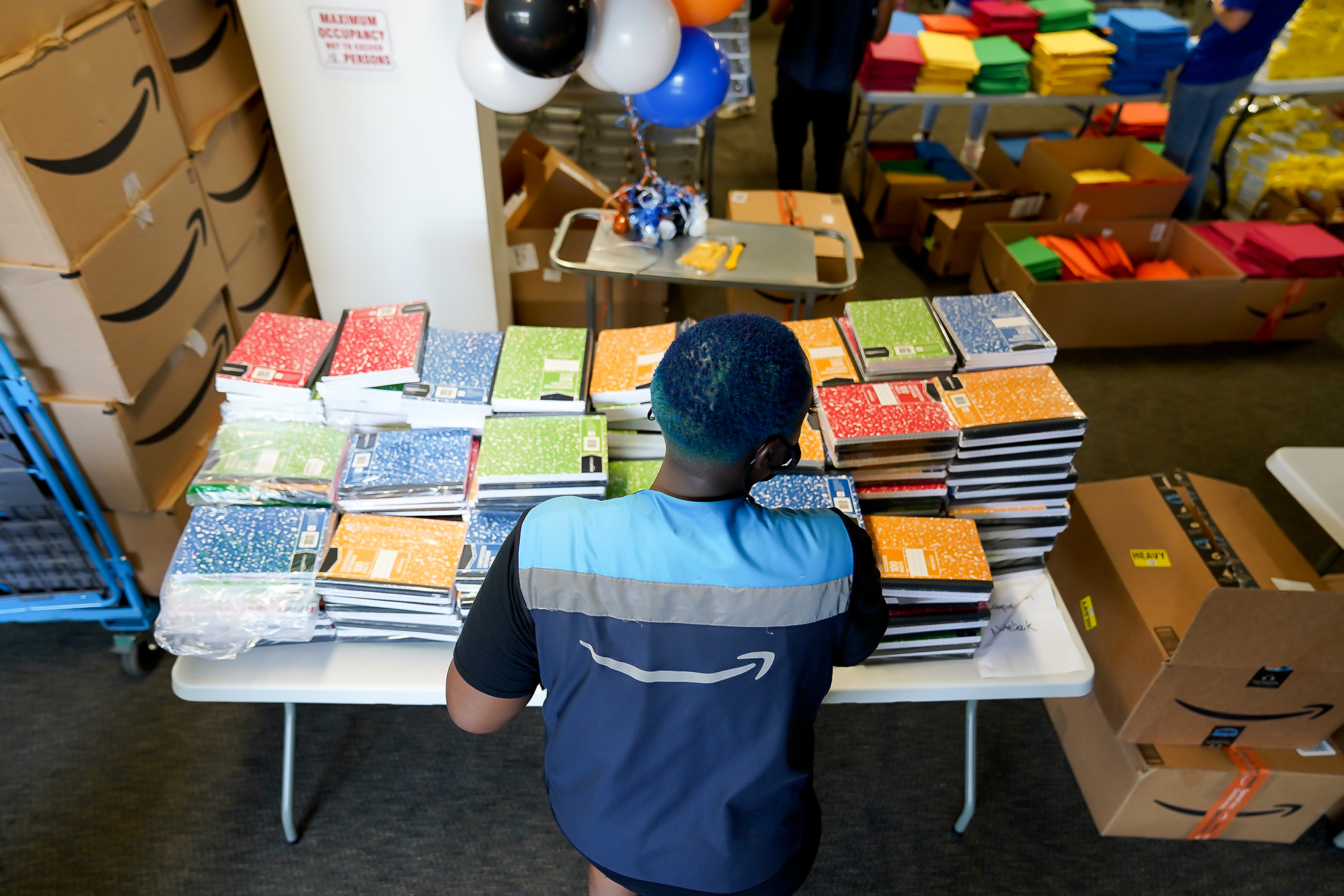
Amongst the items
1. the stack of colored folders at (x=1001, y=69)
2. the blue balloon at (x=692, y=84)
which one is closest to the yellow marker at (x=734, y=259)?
the blue balloon at (x=692, y=84)

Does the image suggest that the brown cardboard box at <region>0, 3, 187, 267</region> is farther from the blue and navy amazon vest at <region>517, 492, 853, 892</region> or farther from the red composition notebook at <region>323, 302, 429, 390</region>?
the blue and navy amazon vest at <region>517, 492, 853, 892</region>

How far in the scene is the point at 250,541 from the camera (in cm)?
149

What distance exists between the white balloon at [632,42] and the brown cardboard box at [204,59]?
A: 43.6 inches

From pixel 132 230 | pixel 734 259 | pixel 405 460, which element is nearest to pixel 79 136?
pixel 132 230

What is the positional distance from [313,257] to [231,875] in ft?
6.22

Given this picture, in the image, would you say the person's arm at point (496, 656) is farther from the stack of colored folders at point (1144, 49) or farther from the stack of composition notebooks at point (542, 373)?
the stack of colored folders at point (1144, 49)

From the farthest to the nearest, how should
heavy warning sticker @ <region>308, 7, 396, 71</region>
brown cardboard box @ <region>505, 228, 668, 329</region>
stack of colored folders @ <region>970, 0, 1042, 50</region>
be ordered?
stack of colored folders @ <region>970, 0, 1042, 50</region> → brown cardboard box @ <region>505, 228, 668, 329</region> → heavy warning sticker @ <region>308, 7, 396, 71</region>

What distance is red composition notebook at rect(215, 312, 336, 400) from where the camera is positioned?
1.64 metres

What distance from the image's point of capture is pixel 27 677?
85.0 inches

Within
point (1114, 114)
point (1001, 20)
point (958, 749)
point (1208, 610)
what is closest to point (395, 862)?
point (958, 749)

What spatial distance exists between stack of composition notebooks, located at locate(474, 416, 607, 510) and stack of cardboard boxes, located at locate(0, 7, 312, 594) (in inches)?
42.1

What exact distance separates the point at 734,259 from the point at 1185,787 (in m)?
1.80

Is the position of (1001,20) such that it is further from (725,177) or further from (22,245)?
(22,245)

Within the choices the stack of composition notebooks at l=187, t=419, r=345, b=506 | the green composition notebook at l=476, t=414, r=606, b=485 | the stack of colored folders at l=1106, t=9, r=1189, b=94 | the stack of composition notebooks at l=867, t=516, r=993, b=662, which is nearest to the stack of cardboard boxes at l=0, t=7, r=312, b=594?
the stack of composition notebooks at l=187, t=419, r=345, b=506
